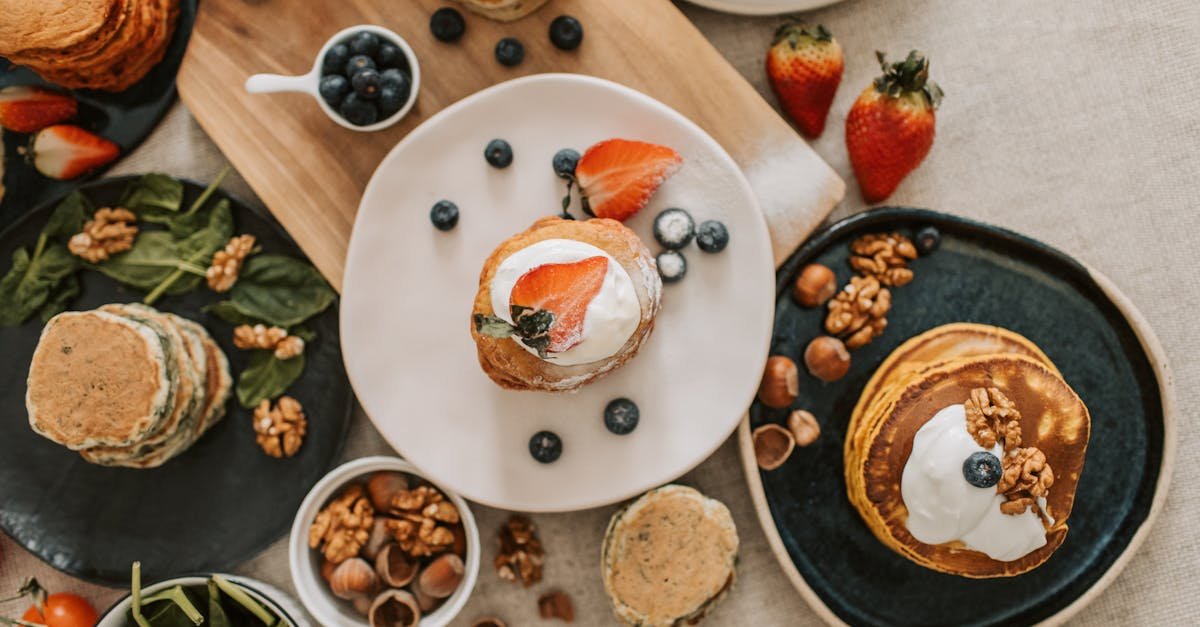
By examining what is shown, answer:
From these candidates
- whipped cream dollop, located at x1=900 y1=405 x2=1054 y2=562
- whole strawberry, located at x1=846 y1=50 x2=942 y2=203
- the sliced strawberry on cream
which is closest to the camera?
the sliced strawberry on cream

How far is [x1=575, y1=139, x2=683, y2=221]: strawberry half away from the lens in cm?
179

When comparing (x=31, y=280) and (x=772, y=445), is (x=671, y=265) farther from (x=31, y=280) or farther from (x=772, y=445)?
(x=31, y=280)

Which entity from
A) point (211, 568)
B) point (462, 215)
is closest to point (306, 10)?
point (462, 215)

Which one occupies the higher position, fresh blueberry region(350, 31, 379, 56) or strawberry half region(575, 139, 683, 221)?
strawberry half region(575, 139, 683, 221)

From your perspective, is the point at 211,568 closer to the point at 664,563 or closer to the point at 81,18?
the point at 664,563

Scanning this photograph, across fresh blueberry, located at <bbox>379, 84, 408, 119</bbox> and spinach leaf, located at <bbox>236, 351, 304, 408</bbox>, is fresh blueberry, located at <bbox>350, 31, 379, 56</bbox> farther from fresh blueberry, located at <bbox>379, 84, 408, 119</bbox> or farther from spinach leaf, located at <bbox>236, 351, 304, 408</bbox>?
spinach leaf, located at <bbox>236, 351, 304, 408</bbox>

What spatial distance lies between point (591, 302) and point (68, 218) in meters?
1.34

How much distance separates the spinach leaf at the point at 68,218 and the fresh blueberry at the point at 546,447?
3.99ft

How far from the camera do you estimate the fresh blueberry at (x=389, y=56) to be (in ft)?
6.04

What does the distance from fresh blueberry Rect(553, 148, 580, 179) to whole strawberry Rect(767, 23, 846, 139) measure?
559 millimetres

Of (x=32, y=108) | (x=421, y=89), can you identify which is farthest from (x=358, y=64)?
(x=32, y=108)

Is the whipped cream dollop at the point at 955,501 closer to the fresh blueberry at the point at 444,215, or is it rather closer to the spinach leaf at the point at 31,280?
the fresh blueberry at the point at 444,215

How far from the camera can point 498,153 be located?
6.04 feet

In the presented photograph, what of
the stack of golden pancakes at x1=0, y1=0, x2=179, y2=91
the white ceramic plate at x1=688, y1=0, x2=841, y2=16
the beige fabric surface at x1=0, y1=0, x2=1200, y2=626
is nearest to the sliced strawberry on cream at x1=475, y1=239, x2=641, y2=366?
the beige fabric surface at x1=0, y1=0, x2=1200, y2=626
